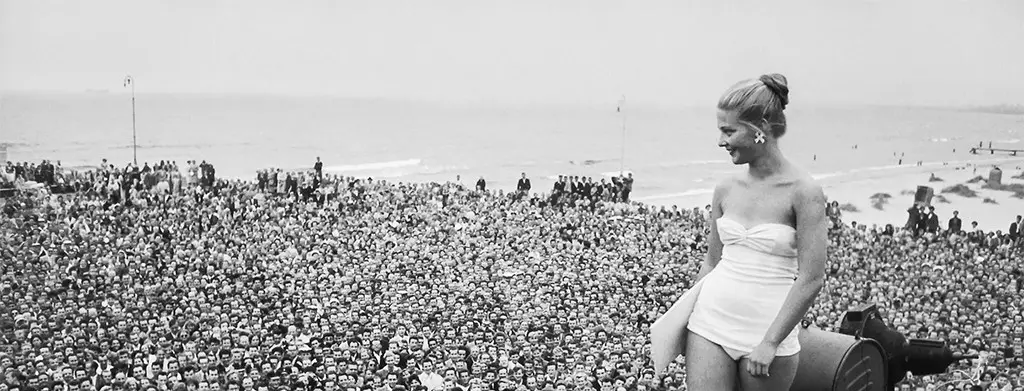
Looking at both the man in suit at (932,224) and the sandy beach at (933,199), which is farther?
the sandy beach at (933,199)

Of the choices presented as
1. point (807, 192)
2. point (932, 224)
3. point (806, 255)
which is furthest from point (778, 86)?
point (932, 224)

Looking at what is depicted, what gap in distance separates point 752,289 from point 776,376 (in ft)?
0.95

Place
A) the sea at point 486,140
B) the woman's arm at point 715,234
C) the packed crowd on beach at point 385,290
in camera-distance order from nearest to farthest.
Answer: the woman's arm at point 715,234, the packed crowd on beach at point 385,290, the sea at point 486,140

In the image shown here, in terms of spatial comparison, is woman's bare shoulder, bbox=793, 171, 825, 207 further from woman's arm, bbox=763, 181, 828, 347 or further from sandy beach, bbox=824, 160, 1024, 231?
sandy beach, bbox=824, 160, 1024, 231

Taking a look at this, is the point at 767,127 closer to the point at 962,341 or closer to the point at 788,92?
the point at 788,92

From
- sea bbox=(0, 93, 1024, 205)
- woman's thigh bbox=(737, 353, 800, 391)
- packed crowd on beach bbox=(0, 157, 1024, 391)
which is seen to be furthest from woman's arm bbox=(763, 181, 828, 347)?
sea bbox=(0, 93, 1024, 205)

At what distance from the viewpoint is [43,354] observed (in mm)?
12297

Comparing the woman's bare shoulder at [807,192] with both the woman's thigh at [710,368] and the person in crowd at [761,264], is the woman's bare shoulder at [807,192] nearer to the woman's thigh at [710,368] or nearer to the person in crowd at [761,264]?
the person in crowd at [761,264]

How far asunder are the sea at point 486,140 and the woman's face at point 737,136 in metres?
45.2

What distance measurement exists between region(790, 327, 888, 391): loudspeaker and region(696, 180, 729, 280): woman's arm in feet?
1.26

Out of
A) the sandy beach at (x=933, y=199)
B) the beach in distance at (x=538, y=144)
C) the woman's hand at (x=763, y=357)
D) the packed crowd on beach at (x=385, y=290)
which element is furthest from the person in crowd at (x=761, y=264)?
the beach in distance at (x=538, y=144)

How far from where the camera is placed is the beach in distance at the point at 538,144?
5481 centimetres

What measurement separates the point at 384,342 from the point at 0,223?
13.6 meters

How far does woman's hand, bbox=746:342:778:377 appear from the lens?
2.72 m
